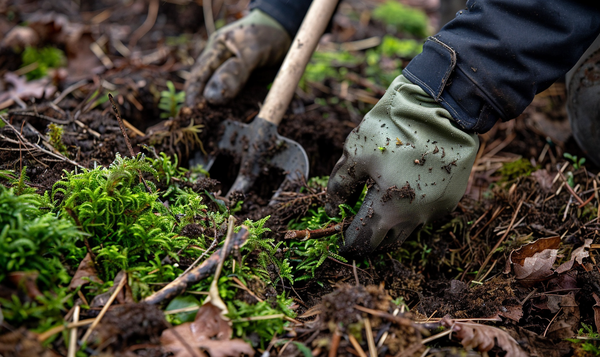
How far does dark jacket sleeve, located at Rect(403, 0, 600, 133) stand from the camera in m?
1.85

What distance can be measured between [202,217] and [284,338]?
0.71 metres

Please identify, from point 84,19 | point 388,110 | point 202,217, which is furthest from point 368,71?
point 84,19

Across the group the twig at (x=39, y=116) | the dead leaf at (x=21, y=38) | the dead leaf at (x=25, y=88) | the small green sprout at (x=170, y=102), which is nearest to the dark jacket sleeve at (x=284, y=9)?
the small green sprout at (x=170, y=102)

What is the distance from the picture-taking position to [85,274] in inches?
56.9

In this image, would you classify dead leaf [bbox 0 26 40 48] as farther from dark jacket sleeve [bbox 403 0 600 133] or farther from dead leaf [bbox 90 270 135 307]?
dark jacket sleeve [bbox 403 0 600 133]

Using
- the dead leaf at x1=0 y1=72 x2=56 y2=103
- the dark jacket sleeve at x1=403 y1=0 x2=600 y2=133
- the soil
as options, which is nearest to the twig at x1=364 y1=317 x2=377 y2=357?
the soil

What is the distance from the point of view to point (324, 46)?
464 centimetres

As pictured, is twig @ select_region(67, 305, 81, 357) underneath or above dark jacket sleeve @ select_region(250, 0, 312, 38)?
underneath

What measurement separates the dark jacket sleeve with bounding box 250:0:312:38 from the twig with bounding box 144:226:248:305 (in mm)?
2175

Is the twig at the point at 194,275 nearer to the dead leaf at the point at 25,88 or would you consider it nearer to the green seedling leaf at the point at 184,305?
the green seedling leaf at the point at 184,305

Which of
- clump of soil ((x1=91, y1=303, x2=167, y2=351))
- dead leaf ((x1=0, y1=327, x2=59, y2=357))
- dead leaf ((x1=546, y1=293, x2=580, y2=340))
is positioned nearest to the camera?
dead leaf ((x1=0, y1=327, x2=59, y2=357))

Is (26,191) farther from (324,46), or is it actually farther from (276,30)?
(324,46)

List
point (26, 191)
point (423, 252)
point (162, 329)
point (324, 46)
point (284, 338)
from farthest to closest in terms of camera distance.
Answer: point (324, 46) → point (423, 252) → point (26, 191) → point (284, 338) → point (162, 329)

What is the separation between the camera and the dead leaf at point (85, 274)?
4.62 feet
